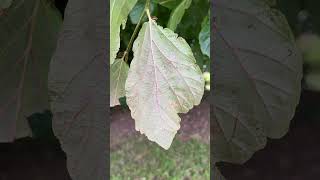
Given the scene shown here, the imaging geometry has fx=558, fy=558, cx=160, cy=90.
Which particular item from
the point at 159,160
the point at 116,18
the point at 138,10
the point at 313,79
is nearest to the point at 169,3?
the point at 138,10

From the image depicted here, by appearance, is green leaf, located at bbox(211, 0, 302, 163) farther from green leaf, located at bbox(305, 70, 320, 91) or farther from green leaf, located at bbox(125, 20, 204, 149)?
green leaf, located at bbox(305, 70, 320, 91)

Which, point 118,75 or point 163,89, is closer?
point 163,89

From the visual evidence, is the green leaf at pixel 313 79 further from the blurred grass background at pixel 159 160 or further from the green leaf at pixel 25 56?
the blurred grass background at pixel 159 160

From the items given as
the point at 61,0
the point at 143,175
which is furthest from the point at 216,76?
the point at 143,175

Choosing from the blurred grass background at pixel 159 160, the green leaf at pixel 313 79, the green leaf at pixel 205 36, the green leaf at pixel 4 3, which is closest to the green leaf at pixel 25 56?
the green leaf at pixel 4 3

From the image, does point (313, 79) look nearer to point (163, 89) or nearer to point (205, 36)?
point (205, 36)

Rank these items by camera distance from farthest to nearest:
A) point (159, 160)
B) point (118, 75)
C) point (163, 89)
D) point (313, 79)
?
point (159, 160) → point (313, 79) → point (118, 75) → point (163, 89)
